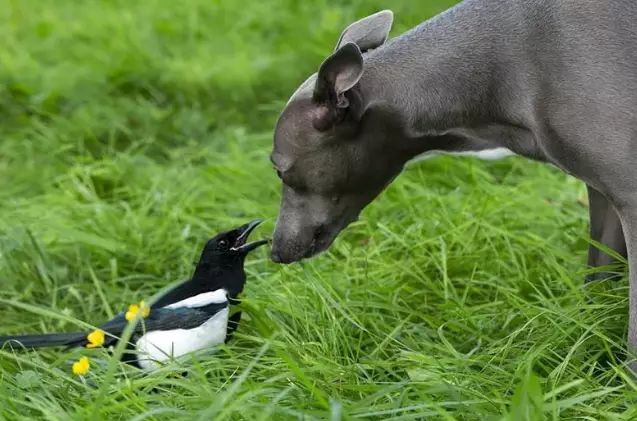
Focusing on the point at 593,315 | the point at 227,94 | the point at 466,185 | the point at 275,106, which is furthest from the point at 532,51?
the point at 227,94

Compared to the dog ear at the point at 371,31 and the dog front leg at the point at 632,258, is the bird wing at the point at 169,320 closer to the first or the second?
the dog ear at the point at 371,31

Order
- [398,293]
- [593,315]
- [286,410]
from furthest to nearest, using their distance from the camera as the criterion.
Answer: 1. [398,293]
2. [593,315]
3. [286,410]

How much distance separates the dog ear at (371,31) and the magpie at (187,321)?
0.74 meters

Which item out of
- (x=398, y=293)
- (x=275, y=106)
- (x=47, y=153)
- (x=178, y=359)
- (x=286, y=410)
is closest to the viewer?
(x=286, y=410)

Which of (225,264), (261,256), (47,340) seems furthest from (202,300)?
(261,256)

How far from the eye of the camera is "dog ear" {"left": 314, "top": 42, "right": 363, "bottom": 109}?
3178 mm

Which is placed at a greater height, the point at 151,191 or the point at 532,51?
the point at 532,51

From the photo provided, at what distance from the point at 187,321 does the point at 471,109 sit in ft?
3.59

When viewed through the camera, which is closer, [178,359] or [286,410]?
[286,410]

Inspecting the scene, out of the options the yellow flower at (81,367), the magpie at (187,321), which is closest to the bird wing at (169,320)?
the magpie at (187,321)

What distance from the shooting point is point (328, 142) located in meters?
3.46

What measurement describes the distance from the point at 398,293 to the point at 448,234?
43cm

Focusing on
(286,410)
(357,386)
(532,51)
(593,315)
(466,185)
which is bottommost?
(466,185)

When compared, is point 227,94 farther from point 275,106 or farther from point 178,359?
point 178,359
